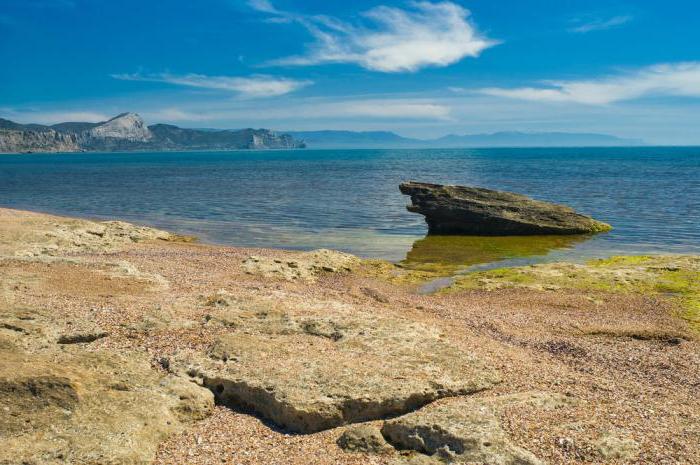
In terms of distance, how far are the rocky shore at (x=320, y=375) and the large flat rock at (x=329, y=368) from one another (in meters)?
0.04

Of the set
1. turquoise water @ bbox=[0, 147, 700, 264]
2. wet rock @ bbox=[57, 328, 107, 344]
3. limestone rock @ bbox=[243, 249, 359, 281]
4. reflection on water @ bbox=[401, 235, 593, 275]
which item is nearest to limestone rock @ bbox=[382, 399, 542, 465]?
A: wet rock @ bbox=[57, 328, 107, 344]

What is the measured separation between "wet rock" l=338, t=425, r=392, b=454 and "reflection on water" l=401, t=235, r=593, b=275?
20.0 meters

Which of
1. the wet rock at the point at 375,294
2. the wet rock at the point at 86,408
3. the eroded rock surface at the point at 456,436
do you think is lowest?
the wet rock at the point at 375,294

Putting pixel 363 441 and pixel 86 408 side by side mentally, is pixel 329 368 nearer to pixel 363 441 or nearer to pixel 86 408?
pixel 363 441

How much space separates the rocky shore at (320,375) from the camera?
31.4 ft

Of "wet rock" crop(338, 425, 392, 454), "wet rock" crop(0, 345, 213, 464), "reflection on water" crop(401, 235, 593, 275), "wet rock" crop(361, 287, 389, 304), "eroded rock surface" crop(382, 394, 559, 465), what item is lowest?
"reflection on water" crop(401, 235, 593, 275)

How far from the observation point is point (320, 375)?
11.7m

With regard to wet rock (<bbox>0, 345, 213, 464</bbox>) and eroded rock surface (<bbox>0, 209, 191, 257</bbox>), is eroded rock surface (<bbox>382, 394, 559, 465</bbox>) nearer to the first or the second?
wet rock (<bbox>0, 345, 213, 464</bbox>)

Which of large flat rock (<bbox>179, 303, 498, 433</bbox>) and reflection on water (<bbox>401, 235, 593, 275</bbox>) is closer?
large flat rock (<bbox>179, 303, 498, 433</bbox>)

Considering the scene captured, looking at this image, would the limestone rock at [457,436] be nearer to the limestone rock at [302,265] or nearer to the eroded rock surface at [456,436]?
the eroded rock surface at [456,436]

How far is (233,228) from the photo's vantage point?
47469 millimetres

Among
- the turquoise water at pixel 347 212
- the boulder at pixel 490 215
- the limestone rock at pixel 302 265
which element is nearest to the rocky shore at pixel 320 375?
the limestone rock at pixel 302 265

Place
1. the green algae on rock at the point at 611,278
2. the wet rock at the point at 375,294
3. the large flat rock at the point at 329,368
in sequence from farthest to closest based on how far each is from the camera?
the green algae on rock at the point at 611,278 → the wet rock at the point at 375,294 → the large flat rock at the point at 329,368

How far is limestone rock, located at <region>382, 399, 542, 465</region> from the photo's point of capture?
30.1 feet
